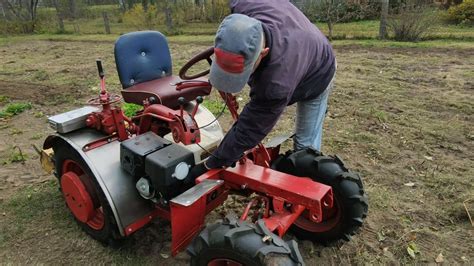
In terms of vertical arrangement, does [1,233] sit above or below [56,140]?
below

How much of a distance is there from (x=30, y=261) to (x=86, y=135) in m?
0.89

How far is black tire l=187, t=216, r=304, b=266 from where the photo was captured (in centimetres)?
179

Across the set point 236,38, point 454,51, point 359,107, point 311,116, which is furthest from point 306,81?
point 454,51

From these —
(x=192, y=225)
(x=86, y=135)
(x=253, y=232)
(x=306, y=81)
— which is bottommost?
(x=192, y=225)

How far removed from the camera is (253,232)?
186 centimetres

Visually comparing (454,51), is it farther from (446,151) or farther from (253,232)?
(253,232)

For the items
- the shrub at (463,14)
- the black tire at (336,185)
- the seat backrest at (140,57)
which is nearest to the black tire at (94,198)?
the seat backrest at (140,57)

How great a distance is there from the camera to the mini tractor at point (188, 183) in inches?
77.0

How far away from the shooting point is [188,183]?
7.63 ft

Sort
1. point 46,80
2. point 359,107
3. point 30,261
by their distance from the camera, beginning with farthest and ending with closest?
1. point 46,80
2. point 359,107
3. point 30,261

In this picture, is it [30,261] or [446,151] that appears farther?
[446,151]

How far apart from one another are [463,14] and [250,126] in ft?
43.8

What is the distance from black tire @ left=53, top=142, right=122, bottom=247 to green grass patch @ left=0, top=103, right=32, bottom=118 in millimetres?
2809

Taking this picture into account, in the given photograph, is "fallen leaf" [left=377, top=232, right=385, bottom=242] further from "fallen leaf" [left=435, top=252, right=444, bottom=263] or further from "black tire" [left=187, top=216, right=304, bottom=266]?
"black tire" [left=187, top=216, right=304, bottom=266]
